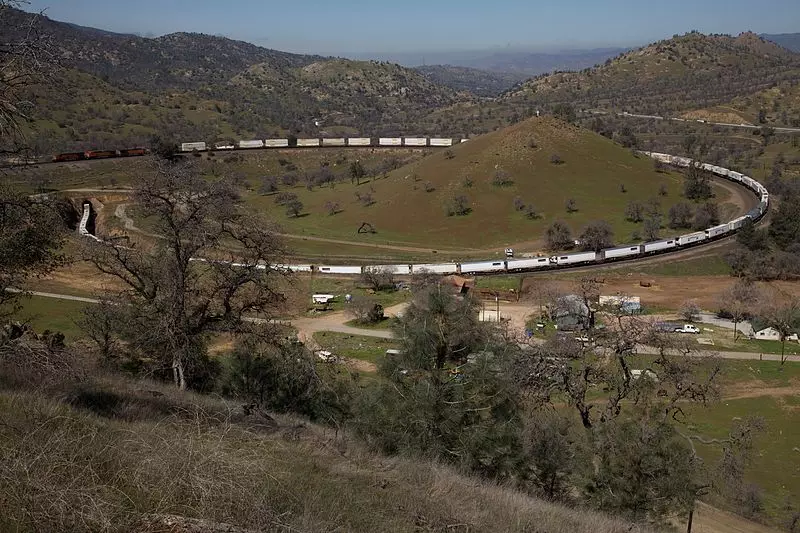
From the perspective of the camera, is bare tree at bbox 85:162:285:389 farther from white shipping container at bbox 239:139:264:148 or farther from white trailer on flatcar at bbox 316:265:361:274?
white shipping container at bbox 239:139:264:148

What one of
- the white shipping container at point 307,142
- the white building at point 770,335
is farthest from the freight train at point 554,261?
the white shipping container at point 307,142

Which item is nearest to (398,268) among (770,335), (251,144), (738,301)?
(738,301)

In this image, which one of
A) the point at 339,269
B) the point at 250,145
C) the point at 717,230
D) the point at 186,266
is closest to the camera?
the point at 186,266

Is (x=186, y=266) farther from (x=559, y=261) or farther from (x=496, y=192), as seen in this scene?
(x=496, y=192)

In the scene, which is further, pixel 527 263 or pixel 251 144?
pixel 251 144

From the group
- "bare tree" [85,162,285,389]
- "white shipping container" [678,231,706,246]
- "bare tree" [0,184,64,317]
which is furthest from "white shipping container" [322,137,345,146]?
"bare tree" [0,184,64,317]

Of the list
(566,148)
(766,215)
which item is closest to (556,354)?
(766,215)
